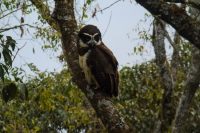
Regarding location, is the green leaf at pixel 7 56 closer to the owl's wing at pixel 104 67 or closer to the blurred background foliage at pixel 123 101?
the owl's wing at pixel 104 67

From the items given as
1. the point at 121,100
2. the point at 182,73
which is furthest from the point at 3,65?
the point at 121,100

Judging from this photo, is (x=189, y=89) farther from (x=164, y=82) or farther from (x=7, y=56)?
(x=7, y=56)

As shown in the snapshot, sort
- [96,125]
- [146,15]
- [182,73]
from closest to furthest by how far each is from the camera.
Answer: [96,125], [146,15], [182,73]

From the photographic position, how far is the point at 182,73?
996 centimetres

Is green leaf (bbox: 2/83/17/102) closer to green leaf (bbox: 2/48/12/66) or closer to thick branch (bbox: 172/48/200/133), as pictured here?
green leaf (bbox: 2/48/12/66)

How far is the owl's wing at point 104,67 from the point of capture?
4.50 metres

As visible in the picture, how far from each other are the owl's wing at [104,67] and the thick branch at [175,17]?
830 millimetres

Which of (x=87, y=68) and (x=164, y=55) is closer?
(x=87, y=68)

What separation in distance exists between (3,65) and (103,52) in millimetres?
902

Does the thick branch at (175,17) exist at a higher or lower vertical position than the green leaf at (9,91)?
higher

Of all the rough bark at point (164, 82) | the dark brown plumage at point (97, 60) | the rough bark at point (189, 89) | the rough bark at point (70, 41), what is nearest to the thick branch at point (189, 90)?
the rough bark at point (189, 89)

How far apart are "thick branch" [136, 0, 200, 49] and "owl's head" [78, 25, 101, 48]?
785 mm

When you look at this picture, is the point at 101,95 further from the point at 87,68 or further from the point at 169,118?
the point at 169,118

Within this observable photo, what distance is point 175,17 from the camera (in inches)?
150
